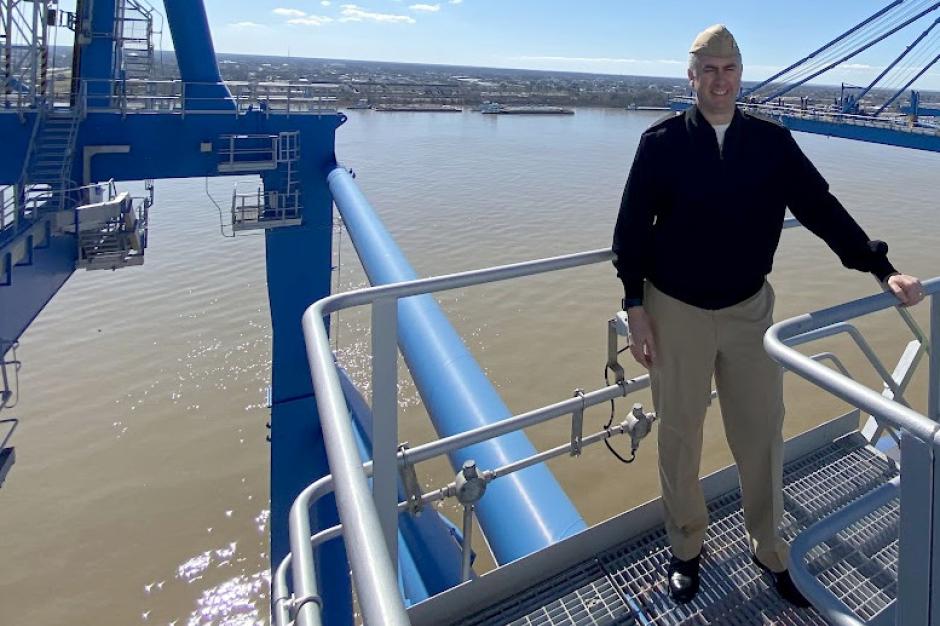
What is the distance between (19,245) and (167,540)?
2.96 meters

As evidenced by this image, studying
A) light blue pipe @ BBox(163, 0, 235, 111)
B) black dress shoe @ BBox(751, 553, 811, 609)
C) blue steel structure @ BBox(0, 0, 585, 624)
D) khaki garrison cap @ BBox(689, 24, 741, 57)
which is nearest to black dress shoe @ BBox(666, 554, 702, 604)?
black dress shoe @ BBox(751, 553, 811, 609)

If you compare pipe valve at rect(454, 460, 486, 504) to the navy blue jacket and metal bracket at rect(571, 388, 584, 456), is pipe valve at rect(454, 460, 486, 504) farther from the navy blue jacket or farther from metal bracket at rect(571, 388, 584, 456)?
the navy blue jacket

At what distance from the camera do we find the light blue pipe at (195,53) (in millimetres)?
6445

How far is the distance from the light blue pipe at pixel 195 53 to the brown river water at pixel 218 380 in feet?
7.99

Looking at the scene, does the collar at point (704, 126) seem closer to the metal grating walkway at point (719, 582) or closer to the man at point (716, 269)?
the man at point (716, 269)

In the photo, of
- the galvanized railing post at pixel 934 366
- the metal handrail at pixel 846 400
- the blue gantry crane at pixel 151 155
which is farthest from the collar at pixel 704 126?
the blue gantry crane at pixel 151 155

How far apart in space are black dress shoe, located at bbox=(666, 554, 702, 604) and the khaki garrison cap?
1.39 metres

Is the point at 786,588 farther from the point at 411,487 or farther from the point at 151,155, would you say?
the point at 151,155

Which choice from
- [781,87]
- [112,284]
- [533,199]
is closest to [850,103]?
[781,87]

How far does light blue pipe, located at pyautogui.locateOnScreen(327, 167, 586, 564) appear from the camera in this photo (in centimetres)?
248

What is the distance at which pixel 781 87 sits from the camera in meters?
23.5

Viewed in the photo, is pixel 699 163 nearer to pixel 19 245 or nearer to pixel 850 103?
pixel 19 245

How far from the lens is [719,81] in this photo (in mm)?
1697

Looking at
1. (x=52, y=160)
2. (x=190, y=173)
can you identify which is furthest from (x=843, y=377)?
(x=52, y=160)
